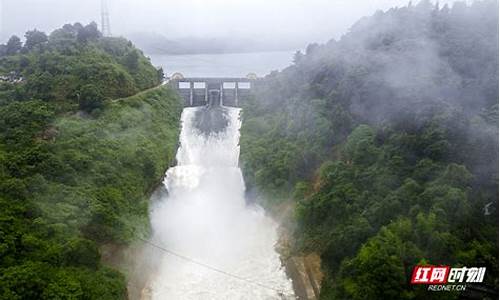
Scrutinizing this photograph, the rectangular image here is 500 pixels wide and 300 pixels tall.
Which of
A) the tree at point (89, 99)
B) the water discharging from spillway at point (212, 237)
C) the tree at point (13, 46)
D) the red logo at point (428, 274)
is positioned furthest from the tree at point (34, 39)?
the red logo at point (428, 274)

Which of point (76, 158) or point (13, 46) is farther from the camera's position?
point (13, 46)

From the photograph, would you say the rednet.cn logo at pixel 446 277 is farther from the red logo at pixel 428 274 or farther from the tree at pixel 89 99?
the tree at pixel 89 99

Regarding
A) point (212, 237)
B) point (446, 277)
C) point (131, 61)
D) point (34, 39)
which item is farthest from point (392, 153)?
point (34, 39)

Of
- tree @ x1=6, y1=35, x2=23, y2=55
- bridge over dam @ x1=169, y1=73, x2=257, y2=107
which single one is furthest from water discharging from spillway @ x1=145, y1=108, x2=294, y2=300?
tree @ x1=6, y1=35, x2=23, y2=55

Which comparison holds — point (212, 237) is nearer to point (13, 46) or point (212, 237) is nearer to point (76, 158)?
point (76, 158)

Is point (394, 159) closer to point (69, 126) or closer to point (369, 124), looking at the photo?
point (369, 124)

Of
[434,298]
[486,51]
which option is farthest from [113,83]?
[434,298]
